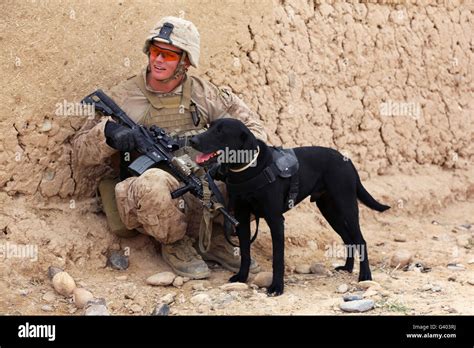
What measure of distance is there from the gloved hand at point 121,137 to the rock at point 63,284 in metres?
0.80

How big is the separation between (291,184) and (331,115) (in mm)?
1840

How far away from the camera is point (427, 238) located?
673 cm

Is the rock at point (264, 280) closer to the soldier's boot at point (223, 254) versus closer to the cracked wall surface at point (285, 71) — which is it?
the soldier's boot at point (223, 254)

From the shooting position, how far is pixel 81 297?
489 cm

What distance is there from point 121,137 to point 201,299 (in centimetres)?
103

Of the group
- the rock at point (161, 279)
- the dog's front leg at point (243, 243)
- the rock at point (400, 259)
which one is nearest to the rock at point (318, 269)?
the rock at point (400, 259)

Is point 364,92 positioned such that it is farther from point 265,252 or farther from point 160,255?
point 160,255

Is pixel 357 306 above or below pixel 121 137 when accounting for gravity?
below

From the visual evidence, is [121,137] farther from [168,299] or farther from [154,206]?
[168,299]

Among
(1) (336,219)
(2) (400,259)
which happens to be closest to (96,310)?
(1) (336,219)

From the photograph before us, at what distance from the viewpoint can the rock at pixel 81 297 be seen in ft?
16.0

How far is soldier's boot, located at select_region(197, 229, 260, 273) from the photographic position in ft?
18.2

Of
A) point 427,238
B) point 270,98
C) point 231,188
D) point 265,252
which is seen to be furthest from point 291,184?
point 427,238

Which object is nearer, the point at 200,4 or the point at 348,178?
the point at 348,178
